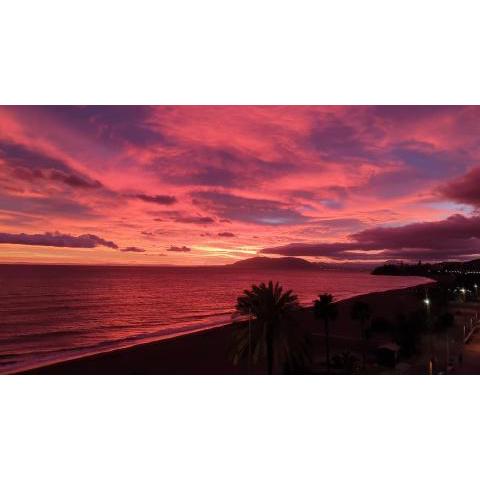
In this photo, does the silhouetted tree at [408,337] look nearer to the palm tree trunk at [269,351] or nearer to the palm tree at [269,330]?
the palm tree at [269,330]

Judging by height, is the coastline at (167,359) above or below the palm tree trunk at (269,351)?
below

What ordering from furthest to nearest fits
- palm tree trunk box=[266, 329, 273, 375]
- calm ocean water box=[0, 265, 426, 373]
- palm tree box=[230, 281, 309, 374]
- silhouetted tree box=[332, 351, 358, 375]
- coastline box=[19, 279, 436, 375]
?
calm ocean water box=[0, 265, 426, 373] → coastline box=[19, 279, 436, 375] → silhouetted tree box=[332, 351, 358, 375] → palm tree box=[230, 281, 309, 374] → palm tree trunk box=[266, 329, 273, 375]

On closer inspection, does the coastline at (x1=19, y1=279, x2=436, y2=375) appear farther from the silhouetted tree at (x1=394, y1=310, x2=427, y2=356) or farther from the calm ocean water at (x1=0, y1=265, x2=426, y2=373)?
the silhouetted tree at (x1=394, y1=310, x2=427, y2=356)

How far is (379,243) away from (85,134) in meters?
23.0

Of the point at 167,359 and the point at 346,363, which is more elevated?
the point at 346,363

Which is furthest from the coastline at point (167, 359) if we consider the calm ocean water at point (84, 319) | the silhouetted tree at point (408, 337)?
the silhouetted tree at point (408, 337)

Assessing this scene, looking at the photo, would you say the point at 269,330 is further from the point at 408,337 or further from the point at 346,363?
the point at 408,337

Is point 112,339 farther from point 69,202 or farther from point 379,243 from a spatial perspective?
point 379,243

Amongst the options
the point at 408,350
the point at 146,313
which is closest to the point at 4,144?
the point at 408,350

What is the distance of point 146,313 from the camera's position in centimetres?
4897

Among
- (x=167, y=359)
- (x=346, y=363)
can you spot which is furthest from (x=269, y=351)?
(x=167, y=359)

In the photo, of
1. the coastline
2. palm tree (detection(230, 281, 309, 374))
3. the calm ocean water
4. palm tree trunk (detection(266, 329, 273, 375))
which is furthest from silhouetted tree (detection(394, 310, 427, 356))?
the calm ocean water

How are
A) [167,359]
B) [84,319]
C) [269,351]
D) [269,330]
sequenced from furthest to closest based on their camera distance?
[84,319], [167,359], [269,330], [269,351]

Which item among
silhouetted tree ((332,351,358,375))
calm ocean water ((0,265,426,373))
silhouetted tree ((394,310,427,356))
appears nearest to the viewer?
silhouetted tree ((332,351,358,375))
